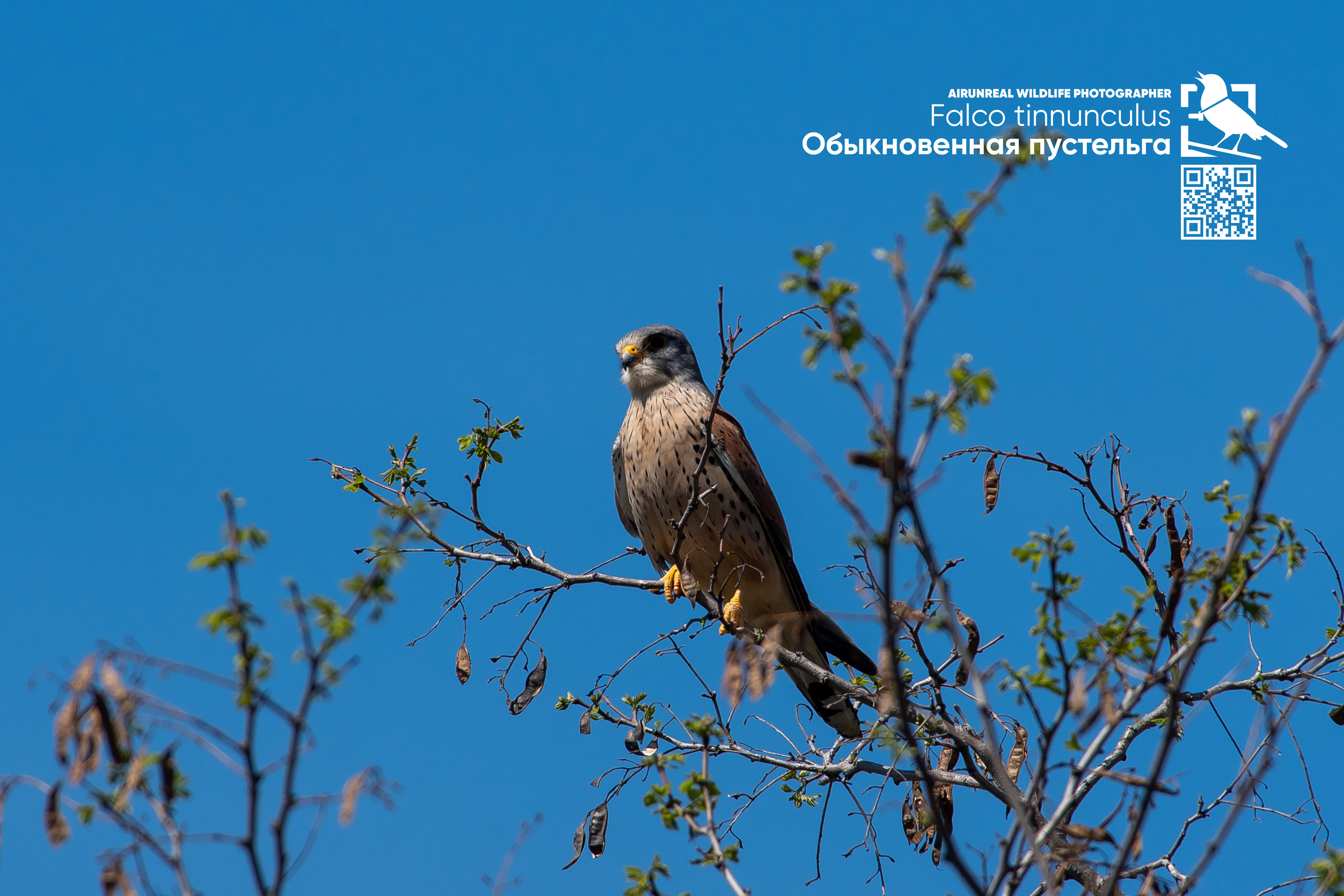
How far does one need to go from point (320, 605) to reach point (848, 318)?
42.5 inches

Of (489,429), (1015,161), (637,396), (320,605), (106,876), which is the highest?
(637,396)

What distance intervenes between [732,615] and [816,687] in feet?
1.86

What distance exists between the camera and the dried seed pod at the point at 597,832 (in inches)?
160

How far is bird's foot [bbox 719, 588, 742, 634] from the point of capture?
505 centimetres

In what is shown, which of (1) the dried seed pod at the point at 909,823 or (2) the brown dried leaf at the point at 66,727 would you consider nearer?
(2) the brown dried leaf at the point at 66,727

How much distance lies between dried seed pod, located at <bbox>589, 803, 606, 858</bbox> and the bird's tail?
5.26ft

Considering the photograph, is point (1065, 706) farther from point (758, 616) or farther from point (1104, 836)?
point (758, 616)

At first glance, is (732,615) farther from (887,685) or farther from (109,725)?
(109,725)

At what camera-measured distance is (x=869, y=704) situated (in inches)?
173

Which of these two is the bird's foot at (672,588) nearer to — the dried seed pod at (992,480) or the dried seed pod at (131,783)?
the dried seed pod at (992,480)

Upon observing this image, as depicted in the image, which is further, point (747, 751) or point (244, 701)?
point (747, 751)

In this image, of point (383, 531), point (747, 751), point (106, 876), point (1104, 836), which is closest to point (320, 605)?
point (383, 531)

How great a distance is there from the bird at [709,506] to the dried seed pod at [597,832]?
1.68 metres

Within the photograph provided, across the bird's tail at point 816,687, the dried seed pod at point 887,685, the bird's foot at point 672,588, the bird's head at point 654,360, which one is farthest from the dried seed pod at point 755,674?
the bird's head at point 654,360
